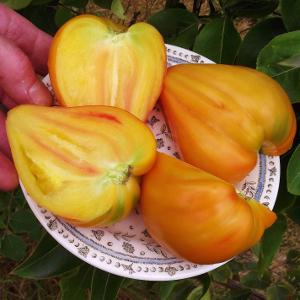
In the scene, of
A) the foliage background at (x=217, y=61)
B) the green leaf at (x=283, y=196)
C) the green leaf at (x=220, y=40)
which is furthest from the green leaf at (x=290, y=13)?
the green leaf at (x=283, y=196)

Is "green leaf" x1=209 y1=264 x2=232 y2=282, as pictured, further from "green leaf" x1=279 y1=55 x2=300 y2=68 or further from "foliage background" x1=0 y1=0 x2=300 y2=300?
"green leaf" x1=279 y1=55 x2=300 y2=68

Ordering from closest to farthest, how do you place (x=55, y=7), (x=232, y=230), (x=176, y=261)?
(x=232, y=230)
(x=176, y=261)
(x=55, y=7)

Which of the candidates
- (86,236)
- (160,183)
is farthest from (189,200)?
(86,236)

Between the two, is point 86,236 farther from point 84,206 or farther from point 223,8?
point 223,8

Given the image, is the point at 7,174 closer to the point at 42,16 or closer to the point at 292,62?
the point at 42,16

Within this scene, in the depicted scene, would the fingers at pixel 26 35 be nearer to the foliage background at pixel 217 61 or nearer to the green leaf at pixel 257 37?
the foliage background at pixel 217 61

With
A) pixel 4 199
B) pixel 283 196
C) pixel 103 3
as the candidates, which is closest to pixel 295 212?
pixel 283 196
